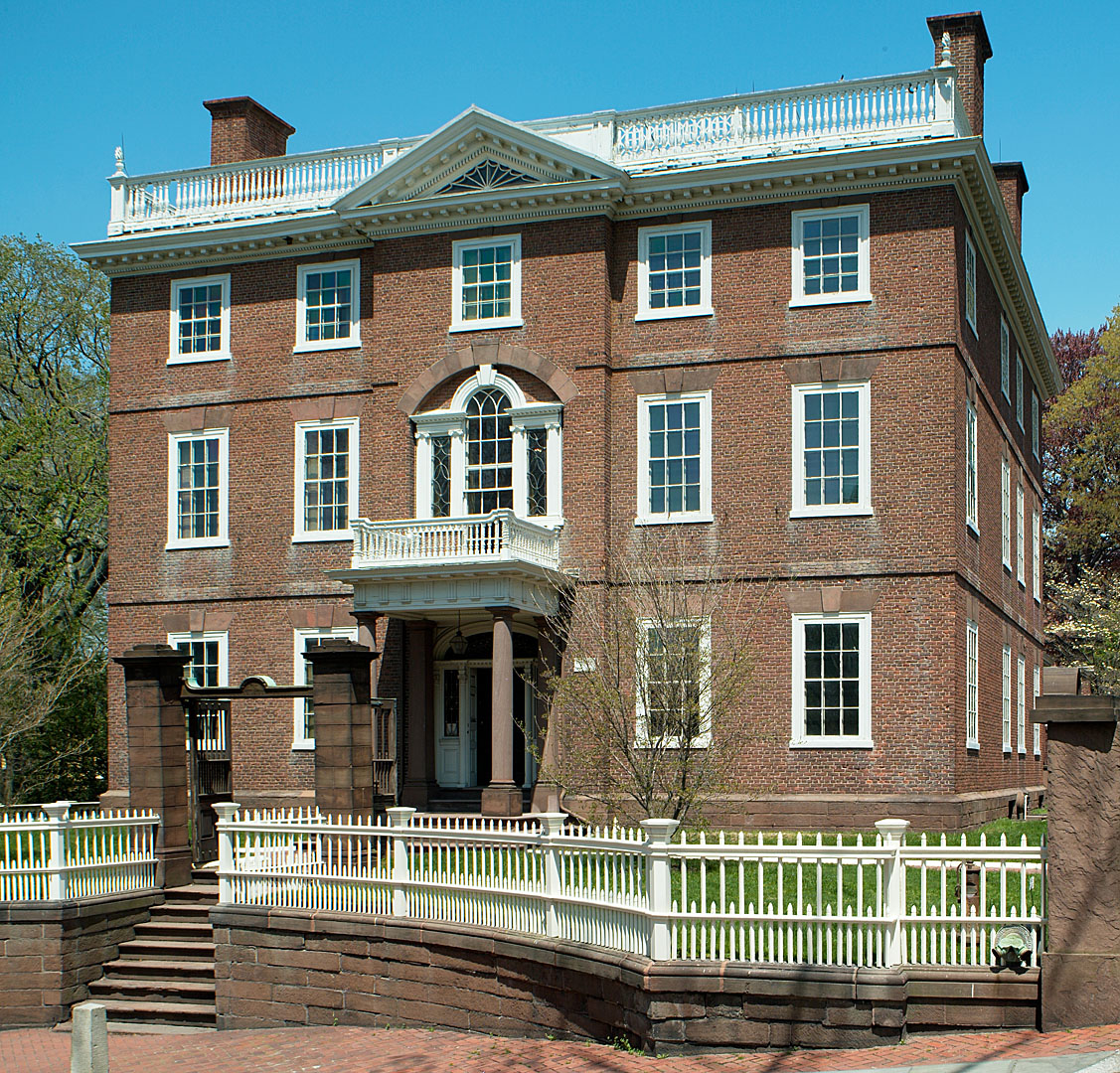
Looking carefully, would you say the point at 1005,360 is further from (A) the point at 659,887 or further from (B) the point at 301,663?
(A) the point at 659,887

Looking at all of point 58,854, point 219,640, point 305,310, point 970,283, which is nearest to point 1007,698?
point 970,283

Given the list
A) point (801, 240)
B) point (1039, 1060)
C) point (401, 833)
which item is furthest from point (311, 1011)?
point (801, 240)

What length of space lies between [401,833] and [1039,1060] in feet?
23.3

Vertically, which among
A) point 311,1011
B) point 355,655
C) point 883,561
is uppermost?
point 883,561

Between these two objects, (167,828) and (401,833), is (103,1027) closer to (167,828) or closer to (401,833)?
(401,833)

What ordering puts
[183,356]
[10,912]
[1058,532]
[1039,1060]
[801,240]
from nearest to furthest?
[1039,1060] < [10,912] < [801,240] < [183,356] < [1058,532]

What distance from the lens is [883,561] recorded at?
938 inches

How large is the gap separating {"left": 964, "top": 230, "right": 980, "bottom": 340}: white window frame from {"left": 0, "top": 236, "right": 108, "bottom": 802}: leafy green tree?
2012 cm

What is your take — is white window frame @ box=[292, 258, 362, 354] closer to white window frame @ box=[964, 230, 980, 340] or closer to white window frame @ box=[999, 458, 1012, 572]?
white window frame @ box=[964, 230, 980, 340]

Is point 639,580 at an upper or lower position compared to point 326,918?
upper

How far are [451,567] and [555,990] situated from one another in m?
11.0

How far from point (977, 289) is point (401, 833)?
15984 mm

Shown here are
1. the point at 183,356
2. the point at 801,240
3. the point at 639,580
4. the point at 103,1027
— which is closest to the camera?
the point at 103,1027

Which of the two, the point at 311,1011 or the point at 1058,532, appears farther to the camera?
the point at 1058,532
